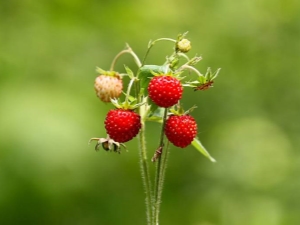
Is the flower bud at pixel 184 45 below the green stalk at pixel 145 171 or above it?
above

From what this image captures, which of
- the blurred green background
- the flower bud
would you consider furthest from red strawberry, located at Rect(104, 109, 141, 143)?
the blurred green background

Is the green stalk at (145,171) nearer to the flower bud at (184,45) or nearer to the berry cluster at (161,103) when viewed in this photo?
the berry cluster at (161,103)

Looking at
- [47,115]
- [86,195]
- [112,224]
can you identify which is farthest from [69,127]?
[112,224]

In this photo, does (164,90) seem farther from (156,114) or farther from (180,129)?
(156,114)

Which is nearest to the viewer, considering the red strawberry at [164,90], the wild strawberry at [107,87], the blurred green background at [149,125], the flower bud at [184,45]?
the red strawberry at [164,90]

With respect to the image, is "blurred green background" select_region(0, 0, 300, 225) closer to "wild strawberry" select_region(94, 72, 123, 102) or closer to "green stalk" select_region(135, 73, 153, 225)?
"wild strawberry" select_region(94, 72, 123, 102)

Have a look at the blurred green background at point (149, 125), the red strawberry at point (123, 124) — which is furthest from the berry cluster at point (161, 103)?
the blurred green background at point (149, 125)
